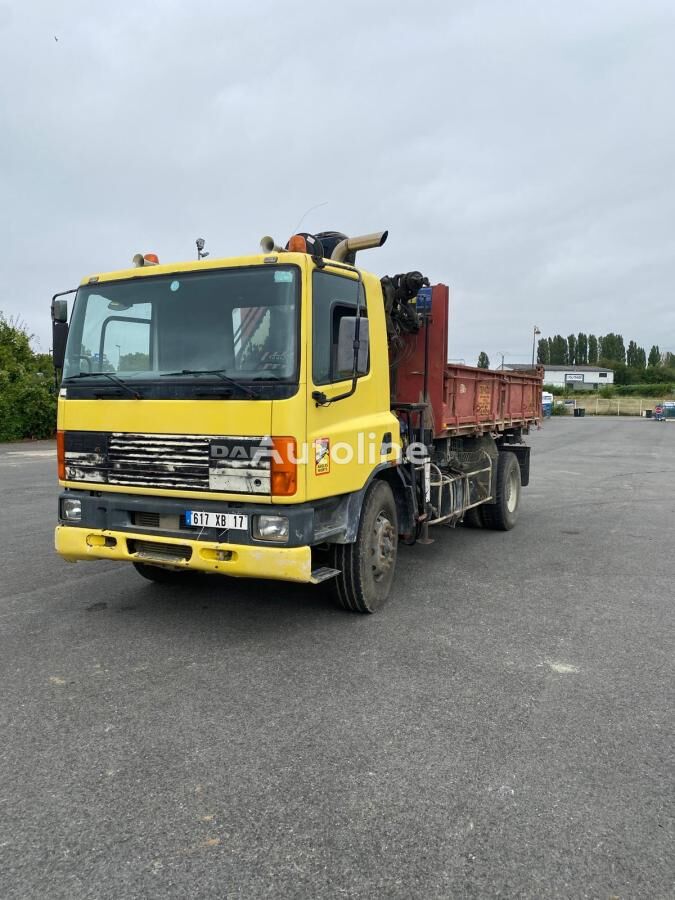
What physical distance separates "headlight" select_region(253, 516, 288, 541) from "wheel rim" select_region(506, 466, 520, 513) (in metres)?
5.18

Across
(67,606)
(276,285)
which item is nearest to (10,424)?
(67,606)

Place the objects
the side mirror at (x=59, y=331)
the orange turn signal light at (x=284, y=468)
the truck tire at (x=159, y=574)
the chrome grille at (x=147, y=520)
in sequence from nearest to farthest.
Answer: the orange turn signal light at (x=284, y=468), the chrome grille at (x=147, y=520), the side mirror at (x=59, y=331), the truck tire at (x=159, y=574)

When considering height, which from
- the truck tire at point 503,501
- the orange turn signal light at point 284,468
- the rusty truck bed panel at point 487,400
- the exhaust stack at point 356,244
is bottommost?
the truck tire at point 503,501

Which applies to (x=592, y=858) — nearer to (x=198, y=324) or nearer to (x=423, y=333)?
(x=198, y=324)

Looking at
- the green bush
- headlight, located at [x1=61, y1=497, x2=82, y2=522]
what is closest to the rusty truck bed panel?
headlight, located at [x1=61, y1=497, x2=82, y2=522]

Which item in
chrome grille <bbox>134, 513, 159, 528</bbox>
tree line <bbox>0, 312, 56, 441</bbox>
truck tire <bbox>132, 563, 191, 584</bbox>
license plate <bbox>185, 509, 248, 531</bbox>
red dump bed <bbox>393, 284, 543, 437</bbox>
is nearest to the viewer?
license plate <bbox>185, 509, 248, 531</bbox>

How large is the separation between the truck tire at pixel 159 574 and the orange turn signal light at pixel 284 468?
207 cm

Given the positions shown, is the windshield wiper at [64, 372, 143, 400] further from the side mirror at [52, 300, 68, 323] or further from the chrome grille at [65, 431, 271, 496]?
the side mirror at [52, 300, 68, 323]

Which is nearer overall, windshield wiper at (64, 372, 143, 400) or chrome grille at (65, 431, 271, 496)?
chrome grille at (65, 431, 271, 496)

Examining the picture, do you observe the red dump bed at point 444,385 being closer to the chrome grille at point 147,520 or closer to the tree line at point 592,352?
the chrome grille at point 147,520

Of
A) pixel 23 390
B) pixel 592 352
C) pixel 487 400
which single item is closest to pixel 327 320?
pixel 487 400

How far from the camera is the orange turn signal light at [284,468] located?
4.11 metres

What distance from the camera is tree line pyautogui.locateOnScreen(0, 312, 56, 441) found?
77.6 feet

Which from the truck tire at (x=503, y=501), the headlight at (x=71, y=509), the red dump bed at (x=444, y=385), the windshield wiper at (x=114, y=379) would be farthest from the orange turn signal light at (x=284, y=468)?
the truck tire at (x=503, y=501)
